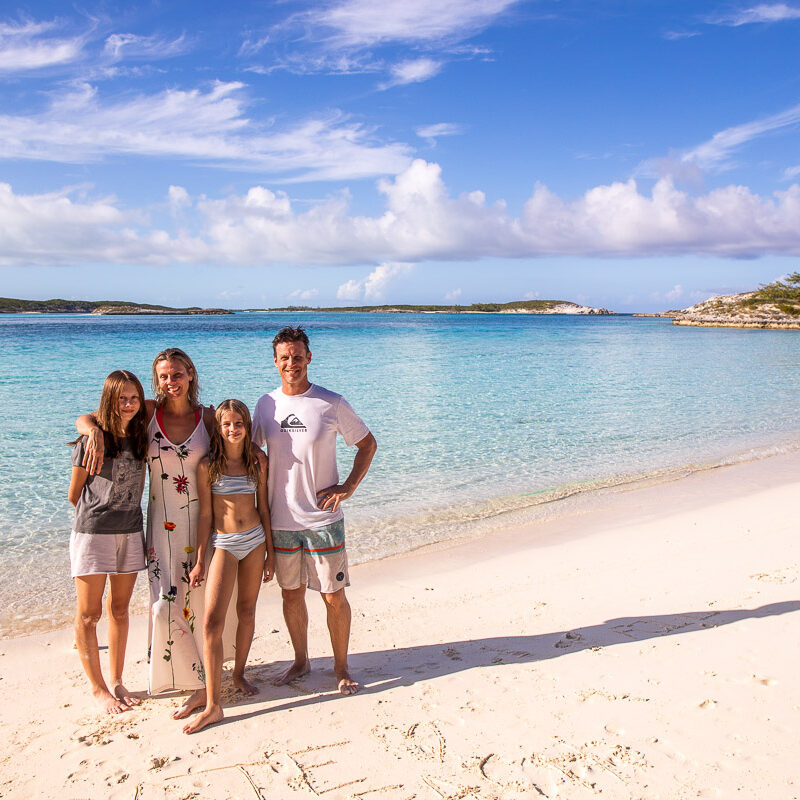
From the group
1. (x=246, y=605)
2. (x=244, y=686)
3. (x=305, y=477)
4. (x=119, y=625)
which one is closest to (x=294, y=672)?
(x=244, y=686)

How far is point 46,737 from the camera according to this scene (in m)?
3.48

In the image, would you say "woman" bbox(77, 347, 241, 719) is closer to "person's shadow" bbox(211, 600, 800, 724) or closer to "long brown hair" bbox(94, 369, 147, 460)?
"long brown hair" bbox(94, 369, 147, 460)

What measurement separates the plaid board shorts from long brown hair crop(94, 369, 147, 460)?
3.13 feet

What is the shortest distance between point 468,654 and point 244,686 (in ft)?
4.90

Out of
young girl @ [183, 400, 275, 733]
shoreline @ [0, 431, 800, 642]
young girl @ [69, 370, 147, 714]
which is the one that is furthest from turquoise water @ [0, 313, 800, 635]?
young girl @ [183, 400, 275, 733]

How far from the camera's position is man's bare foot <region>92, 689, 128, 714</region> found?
3.68 m

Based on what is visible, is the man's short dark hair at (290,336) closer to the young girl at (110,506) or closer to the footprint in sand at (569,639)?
the young girl at (110,506)

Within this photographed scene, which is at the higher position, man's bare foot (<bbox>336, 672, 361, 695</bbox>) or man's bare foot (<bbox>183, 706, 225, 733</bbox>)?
man's bare foot (<bbox>183, 706, 225, 733</bbox>)

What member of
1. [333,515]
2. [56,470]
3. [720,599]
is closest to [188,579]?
[333,515]

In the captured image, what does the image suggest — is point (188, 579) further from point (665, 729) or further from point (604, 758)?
point (665, 729)

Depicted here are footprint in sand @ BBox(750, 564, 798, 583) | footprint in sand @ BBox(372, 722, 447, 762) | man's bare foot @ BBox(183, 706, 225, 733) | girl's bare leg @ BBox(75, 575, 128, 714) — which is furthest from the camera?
footprint in sand @ BBox(750, 564, 798, 583)

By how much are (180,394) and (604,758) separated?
2912 mm

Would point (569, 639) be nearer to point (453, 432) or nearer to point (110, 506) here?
point (110, 506)

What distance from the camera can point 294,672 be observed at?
13.6 feet
